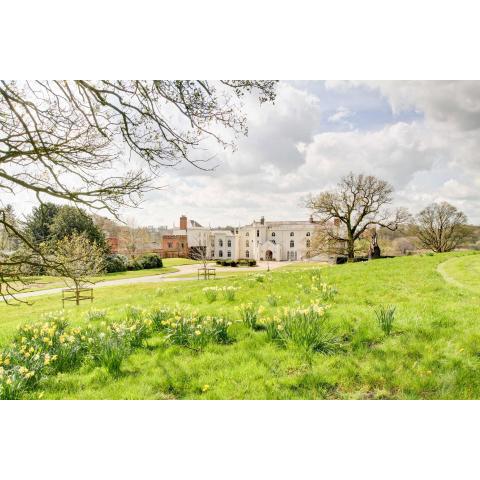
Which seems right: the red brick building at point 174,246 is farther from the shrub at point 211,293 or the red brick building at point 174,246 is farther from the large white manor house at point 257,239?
the shrub at point 211,293

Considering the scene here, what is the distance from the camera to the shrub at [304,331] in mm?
2812

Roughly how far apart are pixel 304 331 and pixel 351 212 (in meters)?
1.58

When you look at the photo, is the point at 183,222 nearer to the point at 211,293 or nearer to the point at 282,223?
the point at 211,293

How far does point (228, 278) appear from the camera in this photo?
3.93 m

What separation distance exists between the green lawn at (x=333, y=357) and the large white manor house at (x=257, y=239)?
51cm

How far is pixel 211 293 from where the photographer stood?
370cm

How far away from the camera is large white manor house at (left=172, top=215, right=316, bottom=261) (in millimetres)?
3740

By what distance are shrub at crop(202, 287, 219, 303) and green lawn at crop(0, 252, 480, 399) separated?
2.8 inches

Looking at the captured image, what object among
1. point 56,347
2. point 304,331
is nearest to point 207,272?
point 304,331

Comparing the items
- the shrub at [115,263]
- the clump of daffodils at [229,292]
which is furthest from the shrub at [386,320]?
the shrub at [115,263]

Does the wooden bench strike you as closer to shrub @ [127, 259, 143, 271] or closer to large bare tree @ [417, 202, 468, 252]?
shrub @ [127, 259, 143, 271]

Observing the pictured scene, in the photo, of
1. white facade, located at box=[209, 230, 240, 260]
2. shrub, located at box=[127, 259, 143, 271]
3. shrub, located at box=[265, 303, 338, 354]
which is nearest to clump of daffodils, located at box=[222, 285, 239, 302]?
white facade, located at box=[209, 230, 240, 260]
